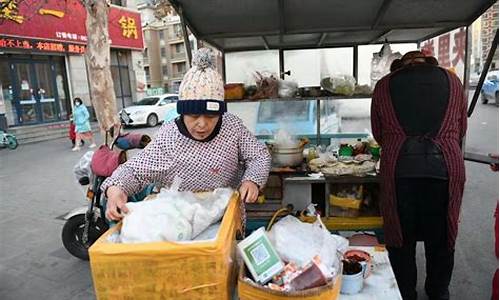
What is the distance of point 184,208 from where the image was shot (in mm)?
1267

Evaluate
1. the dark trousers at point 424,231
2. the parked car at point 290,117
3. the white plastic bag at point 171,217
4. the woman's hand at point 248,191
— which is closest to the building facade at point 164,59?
the parked car at point 290,117

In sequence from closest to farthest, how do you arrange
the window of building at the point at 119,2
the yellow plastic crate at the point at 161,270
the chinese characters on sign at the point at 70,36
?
the yellow plastic crate at the point at 161,270
the chinese characters on sign at the point at 70,36
the window of building at the point at 119,2

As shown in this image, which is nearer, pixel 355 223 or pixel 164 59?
pixel 355 223

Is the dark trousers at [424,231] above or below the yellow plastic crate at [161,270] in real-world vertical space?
below

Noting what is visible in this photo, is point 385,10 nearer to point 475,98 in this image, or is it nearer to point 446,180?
point 475,98

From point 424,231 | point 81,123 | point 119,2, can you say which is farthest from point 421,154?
point 119,2

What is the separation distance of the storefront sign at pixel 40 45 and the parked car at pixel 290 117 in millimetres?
10260

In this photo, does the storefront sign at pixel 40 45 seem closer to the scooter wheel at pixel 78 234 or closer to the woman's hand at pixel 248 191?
the scooter wheel at pixel 78 234

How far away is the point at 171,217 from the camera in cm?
118

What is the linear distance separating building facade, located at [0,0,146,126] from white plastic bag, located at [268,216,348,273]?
11.3 metres

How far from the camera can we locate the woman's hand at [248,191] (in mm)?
1469

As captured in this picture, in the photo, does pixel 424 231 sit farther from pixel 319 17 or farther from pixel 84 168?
pixel 84 168

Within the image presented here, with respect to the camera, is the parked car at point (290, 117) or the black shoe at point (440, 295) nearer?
the black shoe at point (440, 295)

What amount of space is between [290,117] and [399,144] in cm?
223
